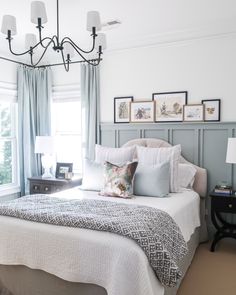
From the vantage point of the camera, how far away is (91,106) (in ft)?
14.8

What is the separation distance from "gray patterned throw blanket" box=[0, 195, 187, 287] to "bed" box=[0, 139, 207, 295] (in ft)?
0.16

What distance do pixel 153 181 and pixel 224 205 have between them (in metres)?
0.93

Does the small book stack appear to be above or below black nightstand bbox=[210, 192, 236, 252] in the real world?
above

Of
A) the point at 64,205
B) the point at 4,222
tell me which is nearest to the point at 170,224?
the point at 64,205

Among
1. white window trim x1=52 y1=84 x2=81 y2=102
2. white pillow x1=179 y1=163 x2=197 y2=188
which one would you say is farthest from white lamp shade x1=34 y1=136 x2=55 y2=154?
white pillow x1=179 y1=163 x2=197 y2=188

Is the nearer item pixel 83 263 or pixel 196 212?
pixel 83 263

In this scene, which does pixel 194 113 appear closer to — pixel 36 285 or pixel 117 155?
pixel 117 155

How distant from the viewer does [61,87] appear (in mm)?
4879

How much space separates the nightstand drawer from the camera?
11.1ft

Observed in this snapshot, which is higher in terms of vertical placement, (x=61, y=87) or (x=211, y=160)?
(x=61, y=87)

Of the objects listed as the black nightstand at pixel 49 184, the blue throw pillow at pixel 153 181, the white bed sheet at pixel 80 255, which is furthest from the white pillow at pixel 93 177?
the white bed sheet at pixel 80 255

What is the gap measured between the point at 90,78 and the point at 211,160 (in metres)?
2.18

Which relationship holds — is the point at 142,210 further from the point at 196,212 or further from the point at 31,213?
the point at 196,212

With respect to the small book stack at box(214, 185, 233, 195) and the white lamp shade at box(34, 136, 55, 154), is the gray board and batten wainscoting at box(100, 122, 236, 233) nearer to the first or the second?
the small book stack at box(214, 185, 233, 195)
